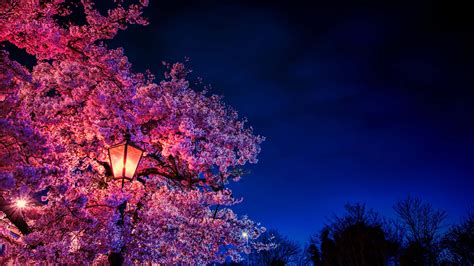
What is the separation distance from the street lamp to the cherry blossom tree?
1.59m

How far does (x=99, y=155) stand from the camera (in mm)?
10789

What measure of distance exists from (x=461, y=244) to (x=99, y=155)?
26766 mm

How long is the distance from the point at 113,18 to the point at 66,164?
5934 mm

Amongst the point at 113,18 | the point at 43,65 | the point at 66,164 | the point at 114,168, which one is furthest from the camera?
the point at 113,18

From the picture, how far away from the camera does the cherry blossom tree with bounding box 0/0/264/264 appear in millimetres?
8172

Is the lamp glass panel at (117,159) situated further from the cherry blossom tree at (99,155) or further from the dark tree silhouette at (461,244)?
the dark tree silhouette at (461,244)

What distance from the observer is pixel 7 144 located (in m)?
7.45

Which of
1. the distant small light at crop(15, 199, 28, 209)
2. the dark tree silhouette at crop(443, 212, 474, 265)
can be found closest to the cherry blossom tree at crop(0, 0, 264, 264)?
the distant small light at crop(15, 199, 28, 209)

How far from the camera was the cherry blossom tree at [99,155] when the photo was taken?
817 centimetres

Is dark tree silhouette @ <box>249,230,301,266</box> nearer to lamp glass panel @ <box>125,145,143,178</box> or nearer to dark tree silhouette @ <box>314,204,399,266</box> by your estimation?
dark tree silhouette @ <box>314,204,399,266</box>

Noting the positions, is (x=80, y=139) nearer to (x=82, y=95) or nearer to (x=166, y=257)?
(x=82, y=95)

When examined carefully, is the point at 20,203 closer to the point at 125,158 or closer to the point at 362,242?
the point at 125,158

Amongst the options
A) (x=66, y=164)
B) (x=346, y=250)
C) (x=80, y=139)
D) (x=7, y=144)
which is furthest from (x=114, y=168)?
(x=346, y=250)

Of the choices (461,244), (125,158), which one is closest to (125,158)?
(125,158)
